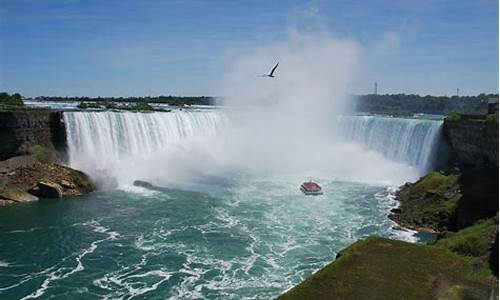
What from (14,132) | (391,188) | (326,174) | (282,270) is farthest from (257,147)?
(282,270)

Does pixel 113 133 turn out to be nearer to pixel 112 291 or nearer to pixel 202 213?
pixel 202 213

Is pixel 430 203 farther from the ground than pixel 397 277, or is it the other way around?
pixel 397 277

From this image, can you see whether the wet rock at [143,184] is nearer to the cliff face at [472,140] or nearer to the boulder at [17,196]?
the boulder at [17,196]

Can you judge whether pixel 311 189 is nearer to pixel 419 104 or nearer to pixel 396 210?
pixel 396 210

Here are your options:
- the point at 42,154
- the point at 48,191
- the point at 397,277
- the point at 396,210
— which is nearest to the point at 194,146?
the point at 42,154

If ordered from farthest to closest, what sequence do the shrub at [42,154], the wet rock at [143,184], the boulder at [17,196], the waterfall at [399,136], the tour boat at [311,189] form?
the waterfall at [399,136], the wet rock at [143,184], the shrub at [42,154], the tour boat at [311,189], the boulder at [17,196]

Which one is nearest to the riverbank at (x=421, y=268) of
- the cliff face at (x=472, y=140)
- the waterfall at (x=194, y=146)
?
the cliff face at (x=472, y=140)
